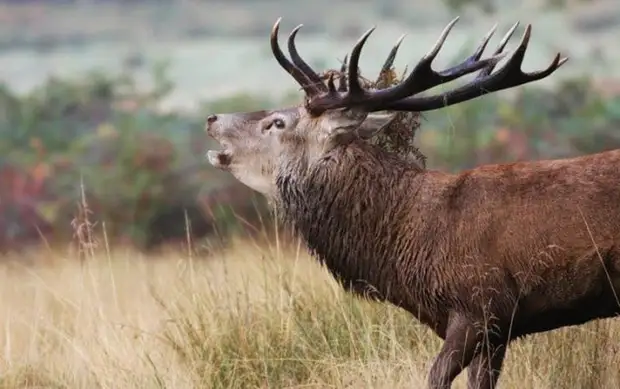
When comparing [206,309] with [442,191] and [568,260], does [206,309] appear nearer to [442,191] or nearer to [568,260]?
[442,191]

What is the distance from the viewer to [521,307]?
6.15m

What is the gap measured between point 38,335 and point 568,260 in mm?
4009

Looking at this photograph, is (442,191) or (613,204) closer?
(613,204)

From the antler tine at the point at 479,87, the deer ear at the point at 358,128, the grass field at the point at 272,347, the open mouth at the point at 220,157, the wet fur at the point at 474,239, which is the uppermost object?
the antler tine at the point at 479,87

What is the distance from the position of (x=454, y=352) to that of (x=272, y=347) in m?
1.70

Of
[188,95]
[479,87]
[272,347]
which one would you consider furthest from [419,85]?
[188,95]

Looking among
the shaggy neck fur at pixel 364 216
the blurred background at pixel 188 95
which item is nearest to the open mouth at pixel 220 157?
the shaggy neck fur at pixel 364 216

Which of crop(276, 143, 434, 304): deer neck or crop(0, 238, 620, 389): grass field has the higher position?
crop(276, 143, 434, 304): deer neck

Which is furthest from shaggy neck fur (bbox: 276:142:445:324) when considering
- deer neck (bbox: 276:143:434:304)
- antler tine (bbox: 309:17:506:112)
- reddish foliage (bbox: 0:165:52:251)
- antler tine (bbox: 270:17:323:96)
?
reddish foliage (bbox: 0:165:52:251)

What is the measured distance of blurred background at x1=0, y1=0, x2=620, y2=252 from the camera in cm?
1833

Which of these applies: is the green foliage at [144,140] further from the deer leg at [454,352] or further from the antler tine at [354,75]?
the deer leg at [454,352]

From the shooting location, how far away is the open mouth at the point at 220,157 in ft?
23.2

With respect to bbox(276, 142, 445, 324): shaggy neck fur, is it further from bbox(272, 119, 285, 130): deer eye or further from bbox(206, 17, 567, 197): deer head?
bbox(272, 119, 285, 130): deer eye

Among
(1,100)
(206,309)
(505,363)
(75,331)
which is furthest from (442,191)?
(1,100)
